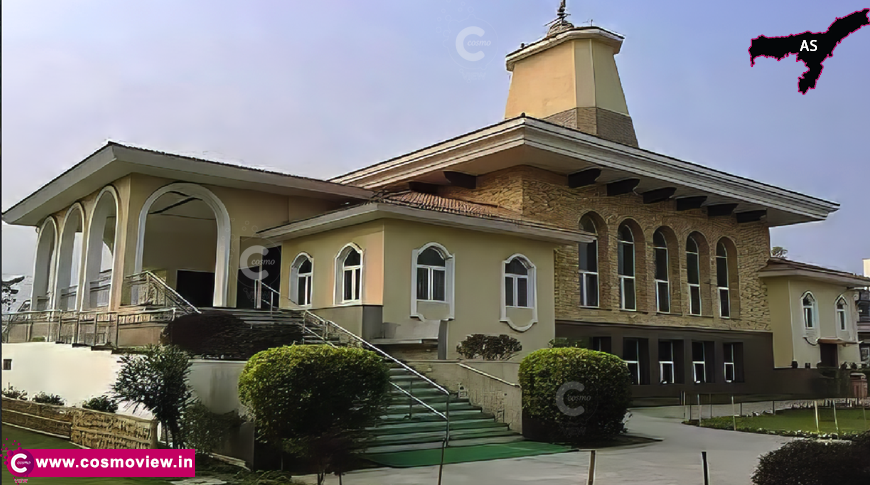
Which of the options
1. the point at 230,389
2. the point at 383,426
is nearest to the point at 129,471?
the point at 230,389

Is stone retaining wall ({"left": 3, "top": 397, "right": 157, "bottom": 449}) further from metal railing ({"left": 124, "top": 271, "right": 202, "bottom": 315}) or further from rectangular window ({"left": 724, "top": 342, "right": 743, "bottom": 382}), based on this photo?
rectangular window ({"left": 724, "top": 342, "right": 743, "bottom": 382})

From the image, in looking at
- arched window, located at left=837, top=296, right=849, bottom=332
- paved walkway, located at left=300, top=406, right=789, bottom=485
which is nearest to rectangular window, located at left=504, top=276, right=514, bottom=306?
paved walkway, located at left=300, top=406, right=789, bottom=485

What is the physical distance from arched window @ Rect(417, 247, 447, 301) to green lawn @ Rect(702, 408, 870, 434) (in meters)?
7.10

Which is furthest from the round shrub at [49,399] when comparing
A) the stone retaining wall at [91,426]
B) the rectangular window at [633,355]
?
the rectangular window at [633,355]

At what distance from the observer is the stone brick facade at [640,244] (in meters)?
21.5

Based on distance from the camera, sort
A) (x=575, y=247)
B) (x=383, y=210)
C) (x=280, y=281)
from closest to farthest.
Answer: (x=383, y=210), (x=280, y=281), (x=575, y=247)

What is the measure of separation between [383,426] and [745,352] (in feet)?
66.8

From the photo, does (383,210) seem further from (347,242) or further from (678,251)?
(678,251)

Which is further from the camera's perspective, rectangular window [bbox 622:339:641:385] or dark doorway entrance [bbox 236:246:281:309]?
rectangular window [bbox 622:339:641:385]

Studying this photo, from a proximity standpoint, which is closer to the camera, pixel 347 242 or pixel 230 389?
pixel 230 389

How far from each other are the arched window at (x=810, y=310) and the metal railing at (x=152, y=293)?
82.0ft

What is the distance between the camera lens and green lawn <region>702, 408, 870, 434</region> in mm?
16516

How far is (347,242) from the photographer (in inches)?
715

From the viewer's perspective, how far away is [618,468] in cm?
1058
